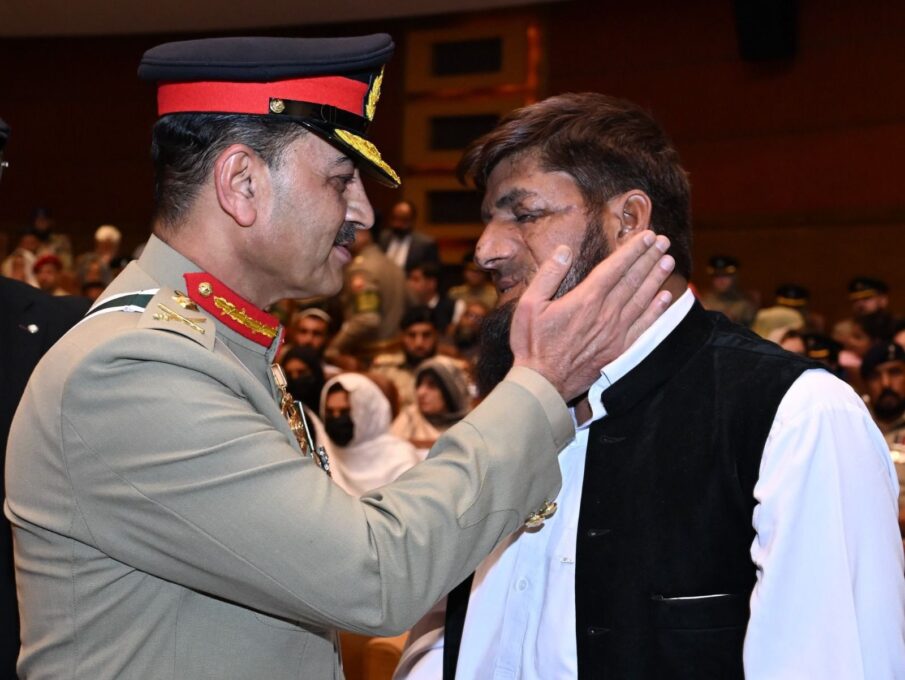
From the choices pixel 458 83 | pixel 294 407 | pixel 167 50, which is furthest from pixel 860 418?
pixel 458 83

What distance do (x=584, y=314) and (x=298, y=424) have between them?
1.54 ft

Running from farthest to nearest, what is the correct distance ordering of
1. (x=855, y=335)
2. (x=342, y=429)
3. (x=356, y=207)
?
(x=855, y=335) < (x=342, y=429) < (x=356, y=207)

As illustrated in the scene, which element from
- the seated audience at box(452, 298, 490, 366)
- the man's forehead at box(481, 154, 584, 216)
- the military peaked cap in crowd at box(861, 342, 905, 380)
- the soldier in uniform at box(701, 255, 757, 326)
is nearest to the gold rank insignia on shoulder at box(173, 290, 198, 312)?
the man's forehead at box(481, 154, 584, 216)

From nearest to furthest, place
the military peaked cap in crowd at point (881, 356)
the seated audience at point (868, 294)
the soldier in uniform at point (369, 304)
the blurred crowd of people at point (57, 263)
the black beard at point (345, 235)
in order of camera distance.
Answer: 1. the black beard at point (345, 235)
2. the military peaked cap in crowd at point (881, 356)
3. the soldier in uniform at point (369, 304)
4. the seated audience at point (868, 294)
5. the blurred crowd of people at point (57, 263)

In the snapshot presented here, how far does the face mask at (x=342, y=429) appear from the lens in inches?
235

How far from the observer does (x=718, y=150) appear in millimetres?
11773

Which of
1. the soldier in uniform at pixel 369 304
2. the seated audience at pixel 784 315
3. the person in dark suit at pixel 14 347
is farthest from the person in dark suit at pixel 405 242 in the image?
the person in dark suit at pixel 14 347

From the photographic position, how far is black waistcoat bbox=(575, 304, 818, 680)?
5.12 feet

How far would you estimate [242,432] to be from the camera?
130cm

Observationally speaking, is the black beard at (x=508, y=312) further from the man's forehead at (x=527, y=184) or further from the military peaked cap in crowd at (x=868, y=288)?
the military peaked cap in crowd at (x=868, y=288)

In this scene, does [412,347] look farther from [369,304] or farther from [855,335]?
[855,335]

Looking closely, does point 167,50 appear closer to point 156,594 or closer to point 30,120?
point 156,594

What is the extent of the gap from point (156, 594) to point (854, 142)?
10.9 metres

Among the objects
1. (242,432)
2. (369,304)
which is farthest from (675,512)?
(369,304)
